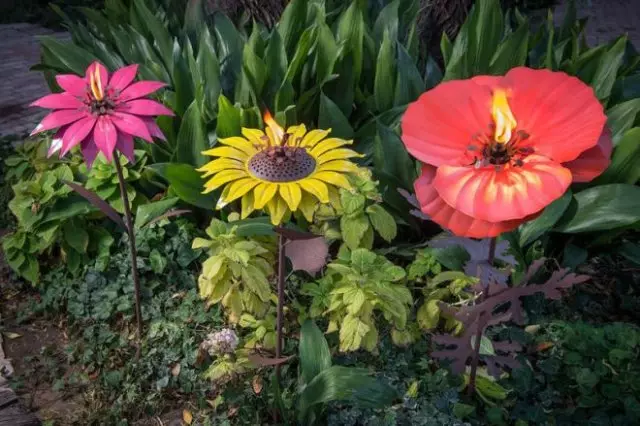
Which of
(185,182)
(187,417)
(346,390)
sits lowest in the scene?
(187,417)

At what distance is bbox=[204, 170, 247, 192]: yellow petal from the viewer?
1561mm

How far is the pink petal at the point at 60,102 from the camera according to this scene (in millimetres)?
1854

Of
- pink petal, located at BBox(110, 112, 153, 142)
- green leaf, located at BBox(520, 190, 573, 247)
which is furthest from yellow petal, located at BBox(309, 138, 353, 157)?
green leaf, located at BBox(520, 190, 573, 247)

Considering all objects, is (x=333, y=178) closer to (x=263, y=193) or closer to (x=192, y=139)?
(x=263, y=193)

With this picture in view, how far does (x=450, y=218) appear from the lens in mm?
1314

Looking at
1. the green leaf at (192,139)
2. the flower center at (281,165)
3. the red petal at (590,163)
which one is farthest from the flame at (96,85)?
the red petal at (590,163)

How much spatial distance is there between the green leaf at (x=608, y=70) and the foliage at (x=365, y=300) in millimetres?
1290

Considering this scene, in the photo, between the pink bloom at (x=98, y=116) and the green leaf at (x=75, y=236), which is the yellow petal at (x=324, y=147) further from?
the green leaf at (x=75, y=236)

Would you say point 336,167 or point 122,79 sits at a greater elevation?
point 122,79

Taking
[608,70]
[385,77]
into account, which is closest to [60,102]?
[385,77]

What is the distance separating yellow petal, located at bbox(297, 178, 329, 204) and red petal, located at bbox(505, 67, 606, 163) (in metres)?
0.43

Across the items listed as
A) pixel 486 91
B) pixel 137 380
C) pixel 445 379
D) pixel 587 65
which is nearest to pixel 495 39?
pixel 587 65

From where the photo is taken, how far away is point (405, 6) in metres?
3.73

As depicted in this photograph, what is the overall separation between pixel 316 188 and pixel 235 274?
690 mm
